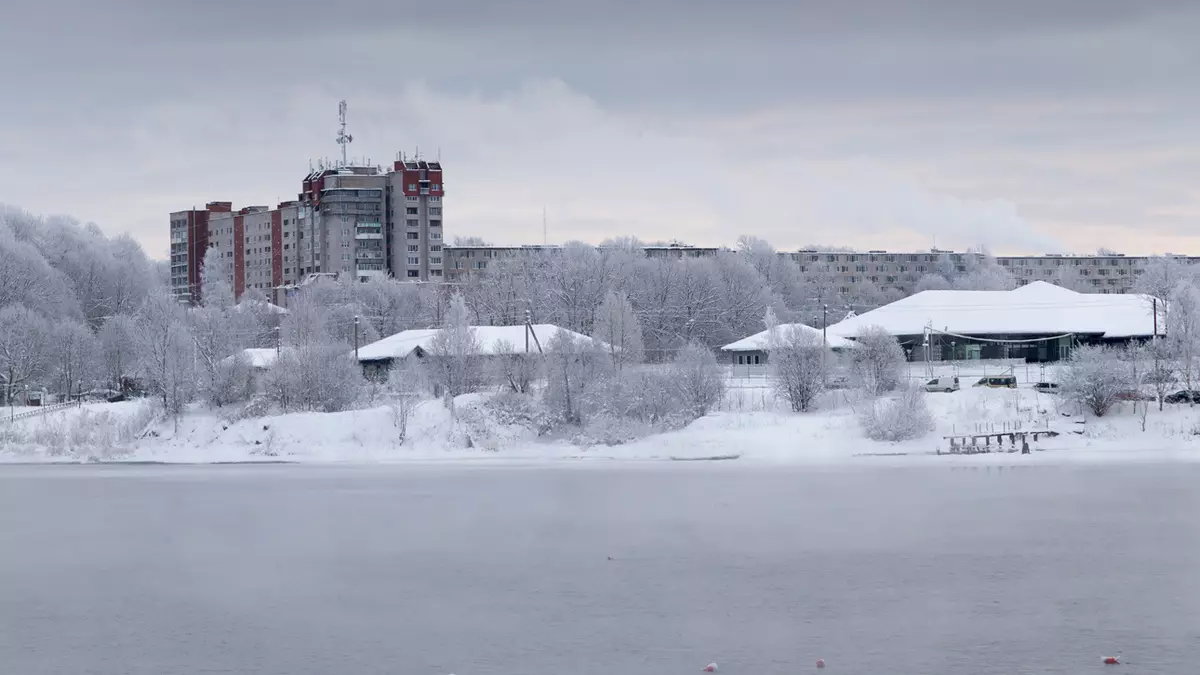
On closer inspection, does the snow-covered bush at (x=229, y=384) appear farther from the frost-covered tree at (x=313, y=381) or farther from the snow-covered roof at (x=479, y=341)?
the snow-covered roof at (x=479, y=341)

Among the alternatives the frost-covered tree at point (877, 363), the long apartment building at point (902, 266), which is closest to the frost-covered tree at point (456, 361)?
the frost-covered tree at point (877, 363)

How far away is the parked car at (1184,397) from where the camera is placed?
53.4 meters

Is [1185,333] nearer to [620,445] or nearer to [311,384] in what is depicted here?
[620,445]

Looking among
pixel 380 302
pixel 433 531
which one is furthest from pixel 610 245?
pixel 433 531

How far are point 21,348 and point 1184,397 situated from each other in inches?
2134

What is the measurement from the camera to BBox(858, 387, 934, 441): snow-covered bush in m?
50.9

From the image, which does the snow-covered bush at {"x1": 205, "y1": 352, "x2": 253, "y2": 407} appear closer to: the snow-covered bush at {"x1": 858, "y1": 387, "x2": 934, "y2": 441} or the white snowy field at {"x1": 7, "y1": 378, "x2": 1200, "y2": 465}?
the white snowy field at {"x1": 7, "y1": 378, "x2": 1200, "y2": 465}

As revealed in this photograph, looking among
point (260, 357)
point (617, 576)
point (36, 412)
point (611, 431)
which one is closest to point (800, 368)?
point (611, 431)

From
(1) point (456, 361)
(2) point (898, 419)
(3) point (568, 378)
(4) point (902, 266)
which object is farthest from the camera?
(4) point (902, 266)

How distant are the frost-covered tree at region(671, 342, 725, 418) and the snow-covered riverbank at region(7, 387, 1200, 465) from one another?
0.72 m

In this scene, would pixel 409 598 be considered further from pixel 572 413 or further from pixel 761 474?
pixel 572 413

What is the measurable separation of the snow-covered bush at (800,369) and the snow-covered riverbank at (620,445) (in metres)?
0.90

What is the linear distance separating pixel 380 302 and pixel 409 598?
8216 cm

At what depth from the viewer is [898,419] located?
51.0 metres
